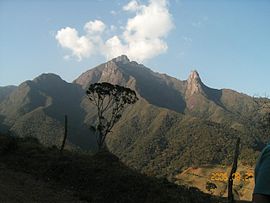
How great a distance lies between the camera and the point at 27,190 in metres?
12.5

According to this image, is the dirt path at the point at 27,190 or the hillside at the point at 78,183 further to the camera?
the hillside at the point at 78,183

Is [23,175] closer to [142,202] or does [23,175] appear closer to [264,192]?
[142,202]

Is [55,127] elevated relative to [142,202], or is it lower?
elevated

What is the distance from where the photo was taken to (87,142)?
444ft

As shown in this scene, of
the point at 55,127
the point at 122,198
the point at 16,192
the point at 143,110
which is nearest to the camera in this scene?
the point at 16,192

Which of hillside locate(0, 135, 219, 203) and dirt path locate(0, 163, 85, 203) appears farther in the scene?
hillside locate(0, 135, 219, 203)

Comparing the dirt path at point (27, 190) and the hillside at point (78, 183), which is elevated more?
the hillside at point (78, 183)

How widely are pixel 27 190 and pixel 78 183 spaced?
2434mm

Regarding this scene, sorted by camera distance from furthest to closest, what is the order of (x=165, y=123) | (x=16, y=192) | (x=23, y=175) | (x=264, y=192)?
(x=165, y=123)
(x=23, y=175)
(x=16, y=192)
(x=264, y=192)

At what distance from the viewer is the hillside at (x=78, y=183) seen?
12.5 m

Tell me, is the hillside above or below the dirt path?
above

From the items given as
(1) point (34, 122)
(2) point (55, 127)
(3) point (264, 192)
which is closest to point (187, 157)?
(2) point (55, 127)

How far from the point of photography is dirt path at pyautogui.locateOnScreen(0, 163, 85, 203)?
11.2m

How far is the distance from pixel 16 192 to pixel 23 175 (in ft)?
10.4
